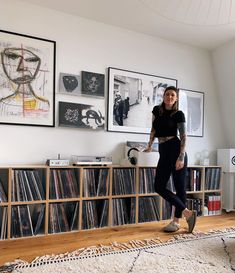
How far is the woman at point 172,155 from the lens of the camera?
2.49 metres

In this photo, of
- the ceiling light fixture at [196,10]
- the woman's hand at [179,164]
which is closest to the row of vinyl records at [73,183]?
the woman's hand at [179,164]

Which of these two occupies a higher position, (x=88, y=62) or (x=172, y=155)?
(x=88, y=62)

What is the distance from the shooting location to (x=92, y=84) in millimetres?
2857

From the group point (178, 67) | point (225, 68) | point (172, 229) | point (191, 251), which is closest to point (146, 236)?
point (172, 229)

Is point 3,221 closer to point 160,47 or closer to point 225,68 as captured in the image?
point 160,47

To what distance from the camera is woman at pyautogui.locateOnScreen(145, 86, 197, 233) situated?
98.0 inches

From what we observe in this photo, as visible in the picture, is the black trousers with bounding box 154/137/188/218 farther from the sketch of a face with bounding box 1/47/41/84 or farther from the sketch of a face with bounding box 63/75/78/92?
the sketch of a face with bounding box 1/47/41/84

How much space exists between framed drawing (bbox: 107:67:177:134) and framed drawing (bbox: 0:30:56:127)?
0.65 metres

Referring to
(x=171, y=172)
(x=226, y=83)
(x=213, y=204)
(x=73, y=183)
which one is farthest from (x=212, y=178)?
(x=73, y=183)

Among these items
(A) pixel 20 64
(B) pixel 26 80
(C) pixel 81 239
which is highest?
(A) pixel 20 64

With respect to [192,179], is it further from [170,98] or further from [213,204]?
[170,98]

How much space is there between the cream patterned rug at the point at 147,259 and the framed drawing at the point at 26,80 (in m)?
1.28

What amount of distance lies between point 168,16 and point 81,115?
1265 millimetres

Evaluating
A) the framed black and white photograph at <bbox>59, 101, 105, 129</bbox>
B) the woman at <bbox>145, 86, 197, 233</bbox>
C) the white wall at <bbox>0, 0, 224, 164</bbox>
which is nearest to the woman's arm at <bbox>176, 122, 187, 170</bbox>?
the woman at <bbox>145, 86, 197, 233</bbox>
